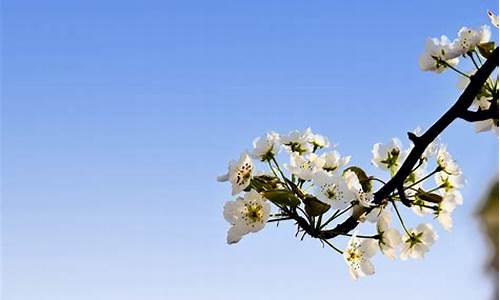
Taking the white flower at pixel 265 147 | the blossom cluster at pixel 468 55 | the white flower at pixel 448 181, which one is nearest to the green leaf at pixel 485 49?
the blossom cluster at pixel 468 55

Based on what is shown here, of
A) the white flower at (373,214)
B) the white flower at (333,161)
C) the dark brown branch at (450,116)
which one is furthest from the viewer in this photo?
the white flower at (333,161)

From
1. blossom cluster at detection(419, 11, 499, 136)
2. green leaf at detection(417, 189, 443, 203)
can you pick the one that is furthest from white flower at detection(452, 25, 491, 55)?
green leaf at detection(417, 189, 443, 203)

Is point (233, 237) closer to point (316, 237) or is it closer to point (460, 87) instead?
point (316, 237)

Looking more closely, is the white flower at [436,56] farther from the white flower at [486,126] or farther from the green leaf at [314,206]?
the green leaf at [314,206]

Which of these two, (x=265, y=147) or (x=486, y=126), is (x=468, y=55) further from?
(x=265, y=147)

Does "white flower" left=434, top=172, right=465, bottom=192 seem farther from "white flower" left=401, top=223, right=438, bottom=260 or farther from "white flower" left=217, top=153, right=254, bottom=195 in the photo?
"white flower" left=217, top=153, right=254, bottom=195


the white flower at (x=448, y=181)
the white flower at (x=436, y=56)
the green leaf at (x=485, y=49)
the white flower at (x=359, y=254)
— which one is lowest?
the white flower at (x=359, y=254)
